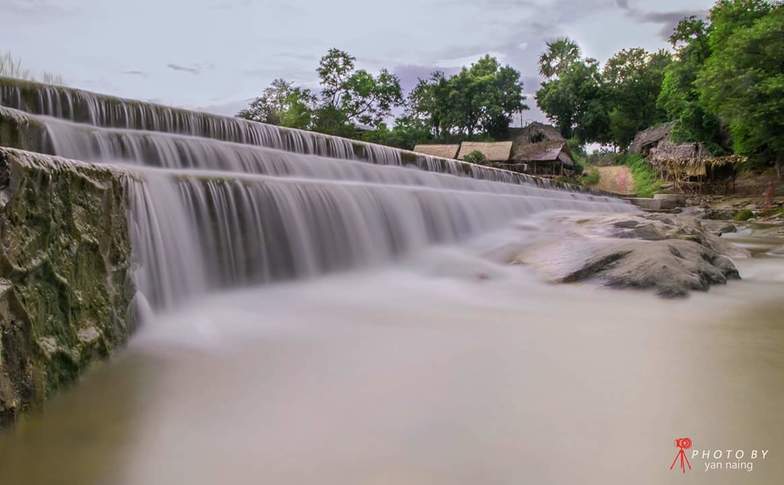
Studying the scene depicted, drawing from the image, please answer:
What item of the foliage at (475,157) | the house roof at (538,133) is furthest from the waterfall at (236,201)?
the house roof at (538,133)

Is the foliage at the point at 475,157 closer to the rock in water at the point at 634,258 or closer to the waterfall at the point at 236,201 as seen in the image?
the waterfall at the point at 236,201

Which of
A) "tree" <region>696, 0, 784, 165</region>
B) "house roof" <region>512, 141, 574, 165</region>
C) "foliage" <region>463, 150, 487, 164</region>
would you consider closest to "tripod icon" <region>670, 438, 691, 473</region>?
"tree" <region>696, 0, 784, 165</region>

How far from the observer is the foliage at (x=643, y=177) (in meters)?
24.8

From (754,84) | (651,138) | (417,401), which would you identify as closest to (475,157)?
(651,138)

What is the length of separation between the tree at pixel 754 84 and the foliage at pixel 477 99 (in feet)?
61.9

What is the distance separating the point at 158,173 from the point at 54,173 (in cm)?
177

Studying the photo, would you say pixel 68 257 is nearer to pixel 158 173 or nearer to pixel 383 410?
pixel 383 410

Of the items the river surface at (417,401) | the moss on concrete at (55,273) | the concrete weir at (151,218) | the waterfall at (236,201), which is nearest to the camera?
the river surface at (417,401)

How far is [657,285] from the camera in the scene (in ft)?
11.2

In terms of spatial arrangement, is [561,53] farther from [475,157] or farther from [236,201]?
[236,201]

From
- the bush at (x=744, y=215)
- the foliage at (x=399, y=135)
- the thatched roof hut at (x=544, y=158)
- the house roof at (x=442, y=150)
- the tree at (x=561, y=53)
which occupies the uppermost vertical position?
the tree at (x=561, y=53)

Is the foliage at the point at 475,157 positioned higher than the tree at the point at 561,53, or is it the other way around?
the tree at the point at 561,53

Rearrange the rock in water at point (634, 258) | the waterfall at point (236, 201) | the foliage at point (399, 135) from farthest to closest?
the foliage at point (399, 135) < the rock in water at point (634, 258) < the waterfall at point (236, 201)

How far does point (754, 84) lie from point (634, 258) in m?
17.1
